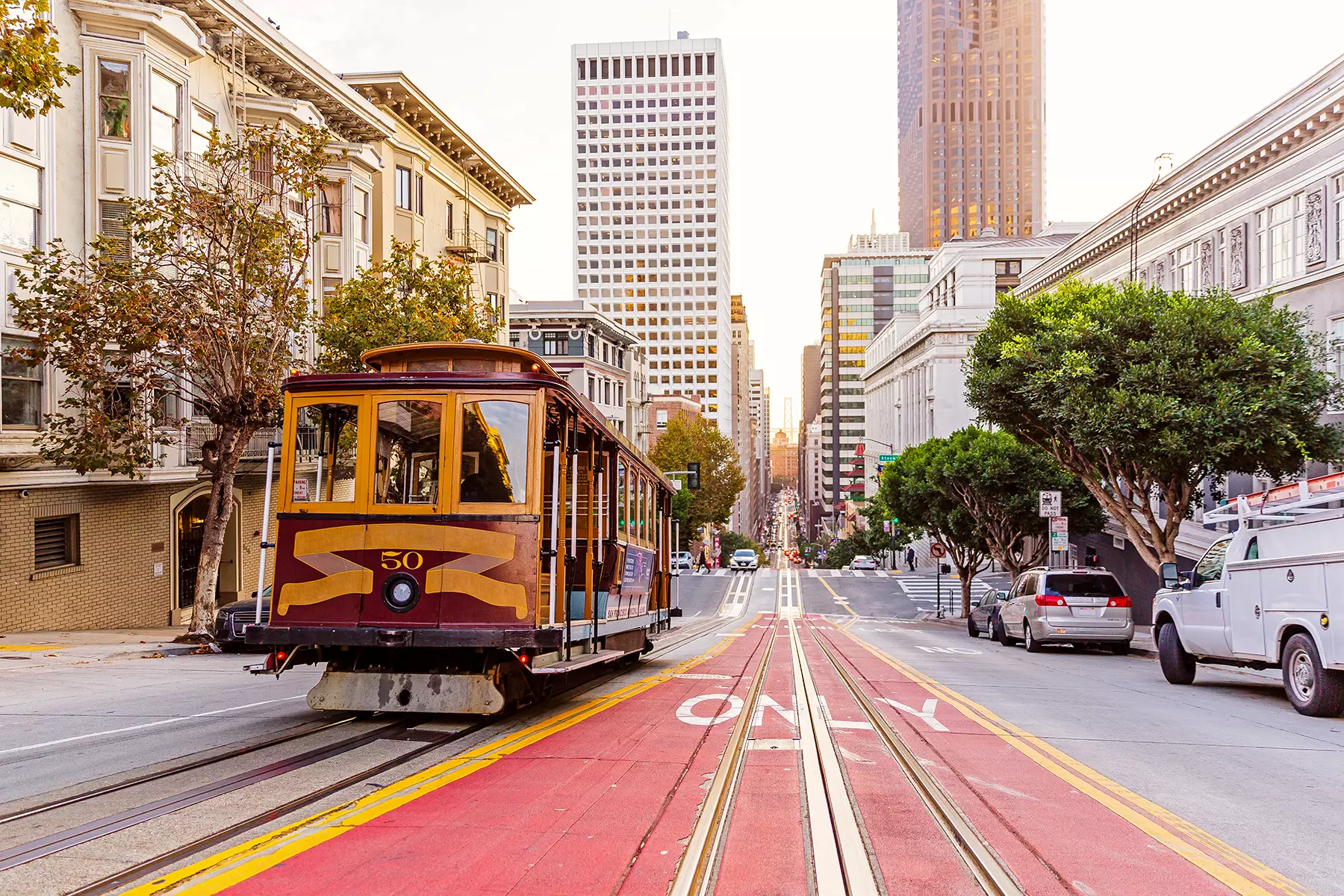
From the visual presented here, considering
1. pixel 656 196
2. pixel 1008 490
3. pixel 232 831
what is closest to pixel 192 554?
pixel 232 831

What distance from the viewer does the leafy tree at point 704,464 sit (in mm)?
87438

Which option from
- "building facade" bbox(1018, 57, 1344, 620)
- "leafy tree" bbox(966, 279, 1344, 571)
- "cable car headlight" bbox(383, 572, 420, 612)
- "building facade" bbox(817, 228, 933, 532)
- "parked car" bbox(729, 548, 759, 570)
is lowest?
"parked car" bbox(729, 548, 759, 570)

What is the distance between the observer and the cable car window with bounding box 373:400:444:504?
31.5 ft

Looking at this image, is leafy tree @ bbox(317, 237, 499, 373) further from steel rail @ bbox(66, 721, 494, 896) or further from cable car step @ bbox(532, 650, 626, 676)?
steel rail @ bbox(66, 721, 494, 896)

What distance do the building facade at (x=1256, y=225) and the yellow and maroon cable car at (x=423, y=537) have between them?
2386 cm

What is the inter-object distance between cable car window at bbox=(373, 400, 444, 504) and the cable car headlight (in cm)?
69

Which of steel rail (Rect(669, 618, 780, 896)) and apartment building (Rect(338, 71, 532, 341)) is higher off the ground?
apartment building (Rect(338, 71, 532, 341))

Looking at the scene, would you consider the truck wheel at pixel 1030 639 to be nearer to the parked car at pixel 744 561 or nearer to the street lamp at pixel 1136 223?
the street lamp at pixel 1136 223

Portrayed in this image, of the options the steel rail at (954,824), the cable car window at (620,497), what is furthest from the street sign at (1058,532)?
the steel rail at (954,824)

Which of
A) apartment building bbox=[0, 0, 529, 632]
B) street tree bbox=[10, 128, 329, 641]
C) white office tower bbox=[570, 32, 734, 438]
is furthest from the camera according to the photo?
white office tower bbox=[570, 32, 734, 438]

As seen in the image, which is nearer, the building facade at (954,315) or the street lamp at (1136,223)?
the street lamp at (1136,223)

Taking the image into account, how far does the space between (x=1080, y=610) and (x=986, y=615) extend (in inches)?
272

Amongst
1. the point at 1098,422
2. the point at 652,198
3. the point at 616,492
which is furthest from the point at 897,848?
the point at 652,198

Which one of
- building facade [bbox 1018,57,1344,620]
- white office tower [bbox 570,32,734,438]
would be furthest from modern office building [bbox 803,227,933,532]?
building facade [bbox 1018,57,1344,620]
